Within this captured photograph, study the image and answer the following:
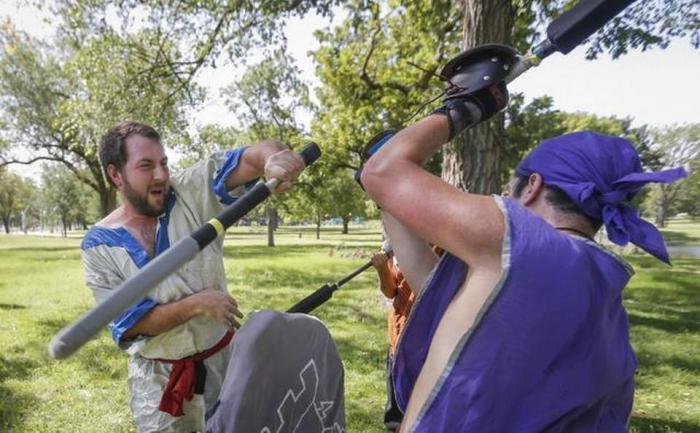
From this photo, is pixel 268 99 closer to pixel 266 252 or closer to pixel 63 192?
pixel 266 252

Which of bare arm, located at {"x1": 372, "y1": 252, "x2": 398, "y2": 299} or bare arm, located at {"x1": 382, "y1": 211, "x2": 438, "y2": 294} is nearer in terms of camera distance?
bare arm, located at {"x1": 382, "y1": 211, "x2": 438, "y2": 294}

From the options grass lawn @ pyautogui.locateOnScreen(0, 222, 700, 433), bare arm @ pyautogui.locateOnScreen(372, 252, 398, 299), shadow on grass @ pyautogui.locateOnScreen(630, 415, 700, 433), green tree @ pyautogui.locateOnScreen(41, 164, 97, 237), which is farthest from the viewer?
green tree @ pyautogui.locateOnScreen(41, 164, 97, 237)

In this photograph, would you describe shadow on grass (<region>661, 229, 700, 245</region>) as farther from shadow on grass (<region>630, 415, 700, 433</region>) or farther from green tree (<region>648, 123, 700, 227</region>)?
shadow on grass (<region>630, 415, 700, 433</region>)

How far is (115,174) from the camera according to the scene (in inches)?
93.5

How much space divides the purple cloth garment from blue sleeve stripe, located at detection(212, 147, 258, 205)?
1.50 meters

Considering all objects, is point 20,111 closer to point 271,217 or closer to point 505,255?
point 271,217

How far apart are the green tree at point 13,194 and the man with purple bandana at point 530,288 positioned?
74878 millimetres

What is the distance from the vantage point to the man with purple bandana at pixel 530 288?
111 centimetres

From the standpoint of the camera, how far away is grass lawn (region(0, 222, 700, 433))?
513cm

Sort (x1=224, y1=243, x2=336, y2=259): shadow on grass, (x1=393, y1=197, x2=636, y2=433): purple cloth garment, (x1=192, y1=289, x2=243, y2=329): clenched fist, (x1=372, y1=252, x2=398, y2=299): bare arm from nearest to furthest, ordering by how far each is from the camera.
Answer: (x1=393, y1=197, x2=636, y2=433): purple cloth garment
(x1=192, y1=289, x2=243, y2=329): clenched fist
(x1=372, y1=252, x2=398, y2=299): bare arm
(x1=224, y1=243, x2=336, y2=259): shadow on grass

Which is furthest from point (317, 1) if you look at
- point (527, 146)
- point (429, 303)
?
point (527, 146)

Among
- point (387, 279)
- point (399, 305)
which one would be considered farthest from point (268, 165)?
point (387, 279)

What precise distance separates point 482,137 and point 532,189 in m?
4.06

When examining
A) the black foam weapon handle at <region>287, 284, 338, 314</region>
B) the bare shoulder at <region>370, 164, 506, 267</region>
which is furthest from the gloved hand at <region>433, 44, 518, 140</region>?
the black foam weapon handle at <region>287, 284, 338, 314</region>
